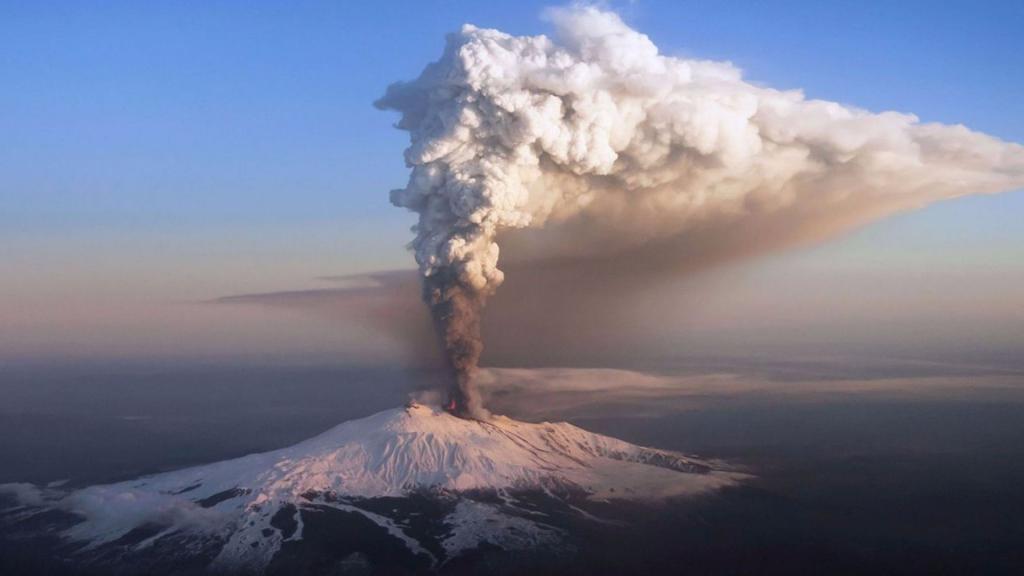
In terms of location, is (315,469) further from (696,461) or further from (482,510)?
(696,461)

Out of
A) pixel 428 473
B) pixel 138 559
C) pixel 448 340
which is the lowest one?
pixel 138 559

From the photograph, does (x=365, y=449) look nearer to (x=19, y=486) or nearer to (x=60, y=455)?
(x=19, y=486)

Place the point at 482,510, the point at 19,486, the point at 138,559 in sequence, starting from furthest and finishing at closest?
the point at 19,486 → the point at 482,510 → the point at 138,559

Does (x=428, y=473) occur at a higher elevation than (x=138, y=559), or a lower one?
higher

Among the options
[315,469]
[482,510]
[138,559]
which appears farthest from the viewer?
[315,469]

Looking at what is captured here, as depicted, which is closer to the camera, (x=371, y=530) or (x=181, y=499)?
(x=371, y=530)

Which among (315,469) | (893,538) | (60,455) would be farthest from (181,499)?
(893,538)

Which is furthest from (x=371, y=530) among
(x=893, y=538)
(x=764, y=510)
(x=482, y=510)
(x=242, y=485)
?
(x=893, y=538)
